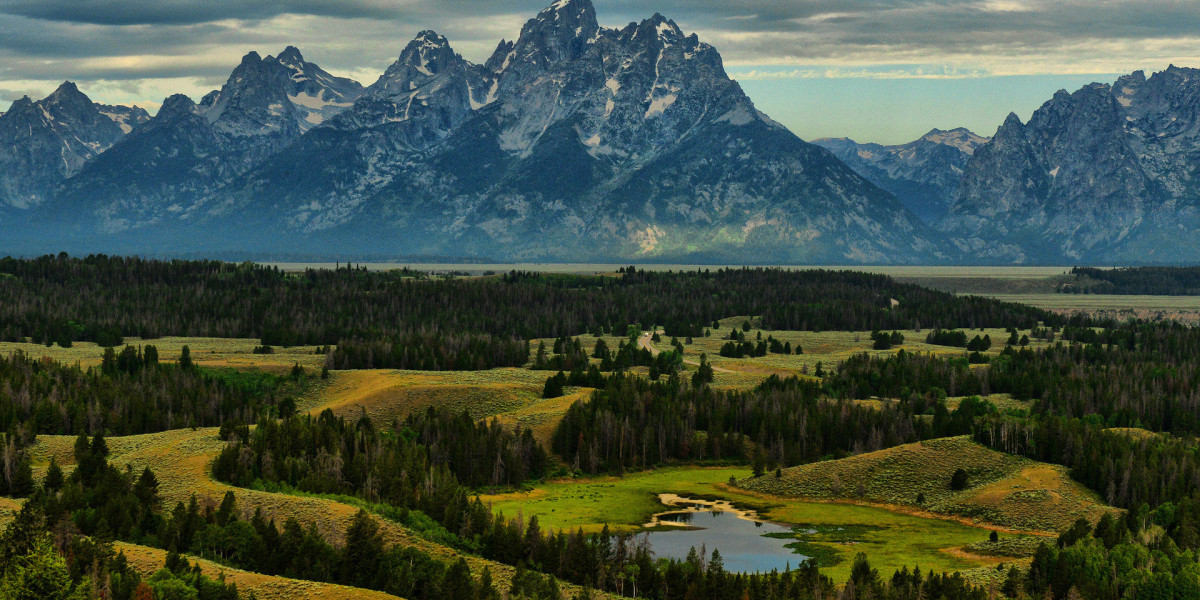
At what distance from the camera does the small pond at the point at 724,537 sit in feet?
420

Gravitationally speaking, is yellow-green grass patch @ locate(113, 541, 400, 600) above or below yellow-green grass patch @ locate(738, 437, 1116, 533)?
above

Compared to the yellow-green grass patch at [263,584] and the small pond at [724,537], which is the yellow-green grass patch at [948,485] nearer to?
the small pond at [724,537]

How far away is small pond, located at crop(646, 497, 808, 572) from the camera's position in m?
128

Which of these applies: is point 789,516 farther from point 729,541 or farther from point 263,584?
point 263,584

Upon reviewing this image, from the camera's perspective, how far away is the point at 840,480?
543ft

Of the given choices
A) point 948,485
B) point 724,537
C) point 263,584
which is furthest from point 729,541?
point 263,584

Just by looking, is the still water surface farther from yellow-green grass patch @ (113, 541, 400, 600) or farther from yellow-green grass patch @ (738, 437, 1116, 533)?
yellow-green grass patch @ (113, 541, 400, 600)

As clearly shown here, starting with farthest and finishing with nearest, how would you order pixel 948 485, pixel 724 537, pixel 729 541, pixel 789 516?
pixel 948 485
pixel 789 516
pixel 724 537
pixel 729 541

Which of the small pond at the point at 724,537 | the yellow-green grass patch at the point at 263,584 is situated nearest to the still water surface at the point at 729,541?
the small pond at the point at 724,537

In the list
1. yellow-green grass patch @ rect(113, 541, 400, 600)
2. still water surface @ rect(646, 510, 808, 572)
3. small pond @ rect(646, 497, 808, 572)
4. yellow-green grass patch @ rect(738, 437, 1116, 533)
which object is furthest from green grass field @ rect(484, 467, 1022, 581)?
yellow-green grass patch @ rect(113, 541, 400, 600)

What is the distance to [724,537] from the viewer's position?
13962 centimetres

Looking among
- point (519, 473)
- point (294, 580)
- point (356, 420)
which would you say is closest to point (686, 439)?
point (519, 473)

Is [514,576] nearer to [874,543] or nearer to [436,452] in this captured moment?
[874,543]

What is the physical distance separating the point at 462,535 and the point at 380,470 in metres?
26.2
